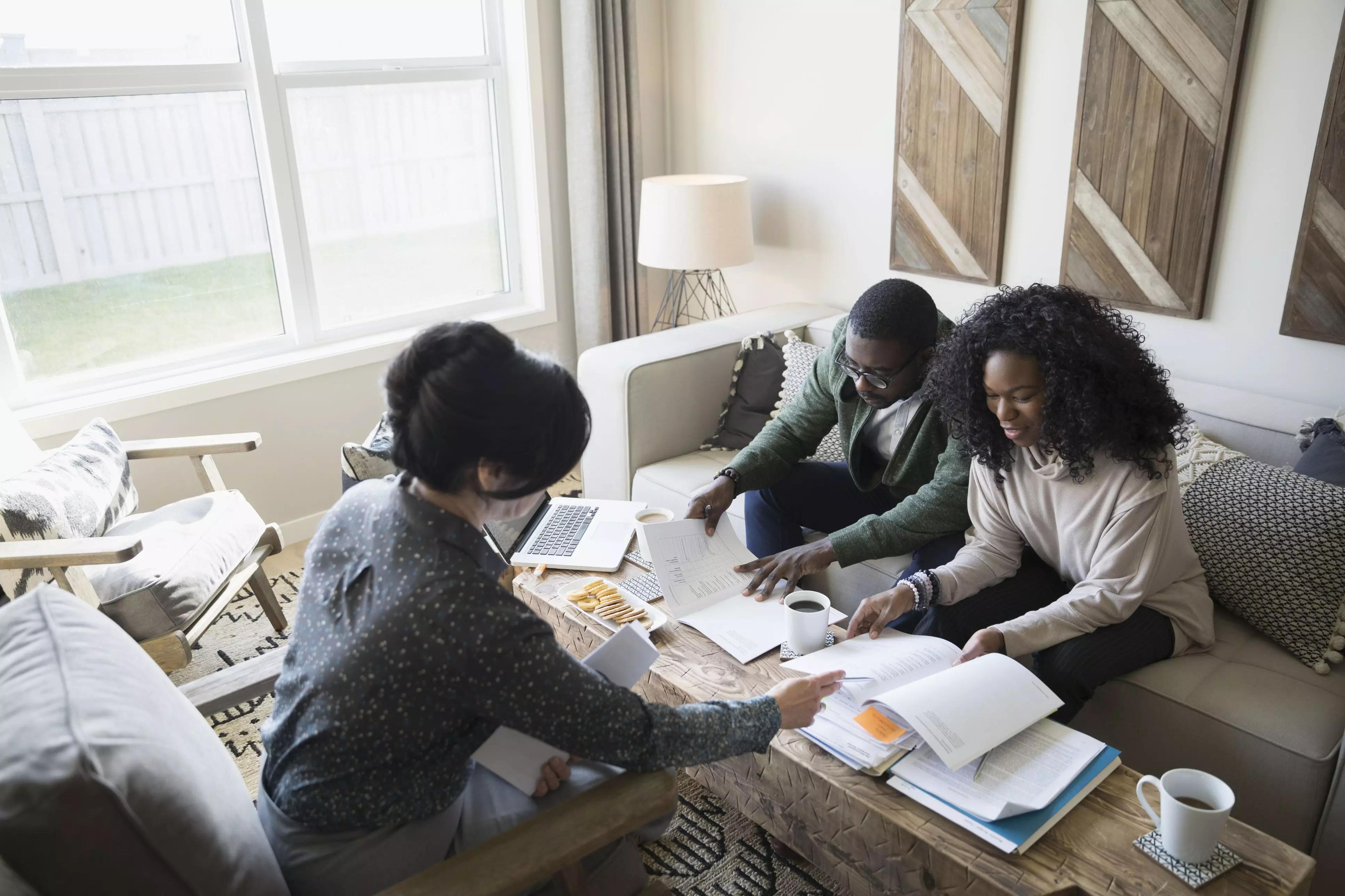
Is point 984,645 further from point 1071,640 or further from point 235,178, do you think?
point 235,178

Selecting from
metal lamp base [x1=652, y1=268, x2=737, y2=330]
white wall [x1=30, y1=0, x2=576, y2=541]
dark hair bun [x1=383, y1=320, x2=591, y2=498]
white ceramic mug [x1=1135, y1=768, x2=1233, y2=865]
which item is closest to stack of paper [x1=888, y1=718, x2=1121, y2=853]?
white ceramic mug [x1=1135, y1=768, x2=1233, y2=865]

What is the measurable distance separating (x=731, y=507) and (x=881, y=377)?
0.73m

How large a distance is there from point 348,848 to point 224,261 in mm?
2406

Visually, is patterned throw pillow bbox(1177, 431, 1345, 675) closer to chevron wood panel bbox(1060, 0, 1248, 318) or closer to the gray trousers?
chevron wood panel bbox(1060, 0, 1248, 318)

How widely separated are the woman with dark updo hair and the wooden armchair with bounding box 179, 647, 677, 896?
1.5 inches


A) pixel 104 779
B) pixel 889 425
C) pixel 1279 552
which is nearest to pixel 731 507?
pixel 889 425

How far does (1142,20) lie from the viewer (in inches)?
93.1

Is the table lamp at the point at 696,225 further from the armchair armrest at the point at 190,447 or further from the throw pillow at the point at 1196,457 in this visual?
the throw pillow at the point at 1196,457

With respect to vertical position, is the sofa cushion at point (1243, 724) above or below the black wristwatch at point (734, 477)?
below

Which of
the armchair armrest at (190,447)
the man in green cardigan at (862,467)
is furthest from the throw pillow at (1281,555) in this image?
the armchair armrest at (190,447)

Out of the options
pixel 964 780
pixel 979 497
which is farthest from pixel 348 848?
pixel 979 497

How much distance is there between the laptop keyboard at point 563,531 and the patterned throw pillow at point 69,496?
102cm

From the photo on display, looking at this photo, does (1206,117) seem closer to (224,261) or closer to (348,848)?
(348,848)

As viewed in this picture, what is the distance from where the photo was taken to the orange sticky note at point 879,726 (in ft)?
4.53
